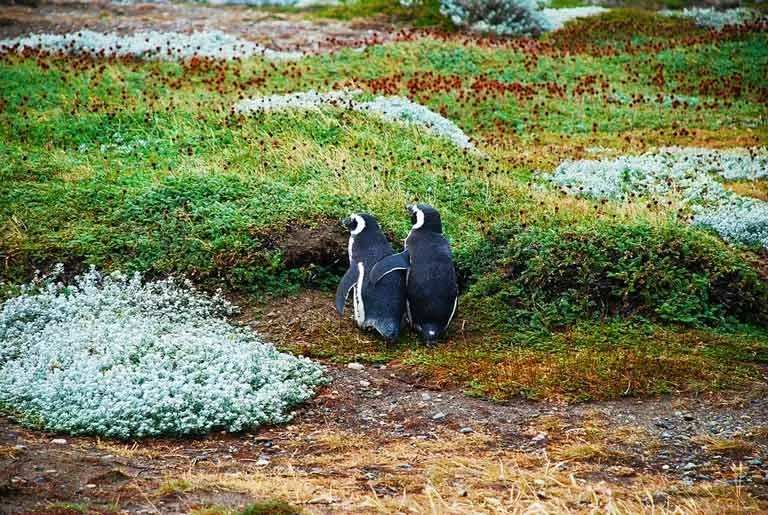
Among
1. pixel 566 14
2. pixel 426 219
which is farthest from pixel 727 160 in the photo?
pixel 566 14

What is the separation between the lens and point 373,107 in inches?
602

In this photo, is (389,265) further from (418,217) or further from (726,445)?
(726,445)

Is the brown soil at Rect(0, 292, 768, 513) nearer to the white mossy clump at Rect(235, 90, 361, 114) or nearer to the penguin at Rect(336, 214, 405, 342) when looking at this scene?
the penguin at Rect(336, 214, 405, 342)

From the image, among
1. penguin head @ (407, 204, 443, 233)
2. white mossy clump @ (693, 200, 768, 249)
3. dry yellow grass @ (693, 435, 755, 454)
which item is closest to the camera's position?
dry yellow grass @ (693, 435, 755, 454)

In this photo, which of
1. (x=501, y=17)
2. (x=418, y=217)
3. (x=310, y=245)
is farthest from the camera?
(x=501, y=17)

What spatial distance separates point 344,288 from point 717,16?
74.6 ft

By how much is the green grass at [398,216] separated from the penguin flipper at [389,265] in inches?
30.9

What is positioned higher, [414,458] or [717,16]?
[717,16]

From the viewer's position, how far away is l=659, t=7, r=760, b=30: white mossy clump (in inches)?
1066

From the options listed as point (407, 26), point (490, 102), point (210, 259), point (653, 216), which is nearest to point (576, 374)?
point (653, 216)

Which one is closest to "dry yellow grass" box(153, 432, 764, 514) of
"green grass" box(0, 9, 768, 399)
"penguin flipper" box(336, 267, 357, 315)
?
"green grass" box(0, 9, 768, 399)

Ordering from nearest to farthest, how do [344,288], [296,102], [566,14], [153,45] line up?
[344,288]
[296,102]
[153,45]
[566,14]

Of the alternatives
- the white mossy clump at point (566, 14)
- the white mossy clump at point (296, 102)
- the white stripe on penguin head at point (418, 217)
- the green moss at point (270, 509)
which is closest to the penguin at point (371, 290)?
the white stripe on penguin head at point (418, 217)

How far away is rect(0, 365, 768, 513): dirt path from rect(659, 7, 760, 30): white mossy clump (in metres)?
21.8
